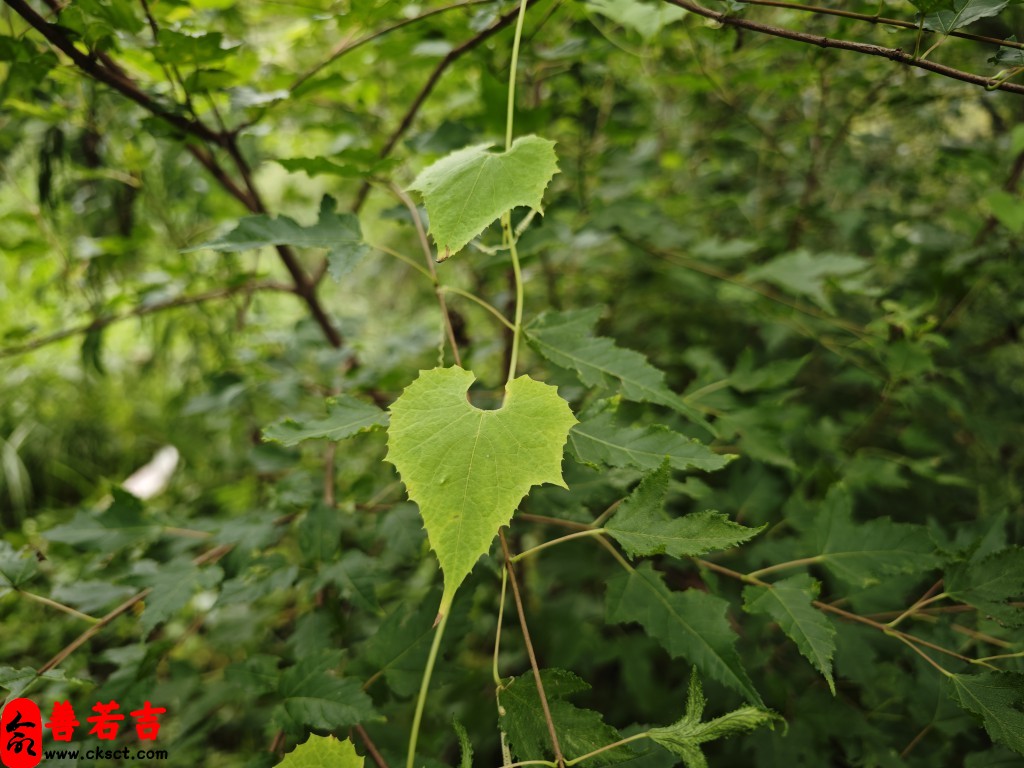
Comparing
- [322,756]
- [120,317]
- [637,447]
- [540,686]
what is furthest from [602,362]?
[120,317]

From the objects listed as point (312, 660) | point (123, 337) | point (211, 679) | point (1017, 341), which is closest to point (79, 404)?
point (123, 337)

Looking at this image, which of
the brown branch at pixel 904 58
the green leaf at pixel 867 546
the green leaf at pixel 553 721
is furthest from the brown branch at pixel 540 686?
the brown branch at pixel 904 58

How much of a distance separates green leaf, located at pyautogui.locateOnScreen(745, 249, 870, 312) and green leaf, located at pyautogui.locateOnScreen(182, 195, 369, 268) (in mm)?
793

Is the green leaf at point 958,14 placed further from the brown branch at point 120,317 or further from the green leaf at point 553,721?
the brown branch at point 120,317

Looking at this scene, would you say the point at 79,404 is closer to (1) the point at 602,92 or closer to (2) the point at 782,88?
(1) the point at 602,92

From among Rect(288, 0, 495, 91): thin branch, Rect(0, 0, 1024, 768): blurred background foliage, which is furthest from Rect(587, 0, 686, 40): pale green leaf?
Rect(288, 0, 495, 91): thin branch

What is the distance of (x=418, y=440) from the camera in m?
0.47

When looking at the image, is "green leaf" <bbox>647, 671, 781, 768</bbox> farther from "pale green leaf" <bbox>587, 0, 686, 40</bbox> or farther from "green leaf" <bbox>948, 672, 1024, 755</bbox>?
"pale green leaf" <bbox>587, 0, 686, 40</bbox>

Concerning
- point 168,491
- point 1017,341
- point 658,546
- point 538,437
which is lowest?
point 168,491

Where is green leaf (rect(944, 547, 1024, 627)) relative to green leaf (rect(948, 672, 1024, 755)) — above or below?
above

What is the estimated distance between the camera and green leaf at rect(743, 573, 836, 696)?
56 centimetres

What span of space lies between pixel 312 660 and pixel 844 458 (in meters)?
1.10

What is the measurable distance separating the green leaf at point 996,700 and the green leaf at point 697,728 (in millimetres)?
257

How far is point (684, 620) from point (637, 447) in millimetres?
210
